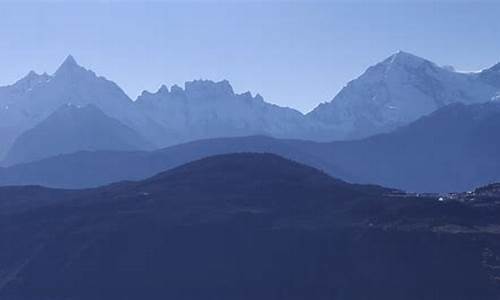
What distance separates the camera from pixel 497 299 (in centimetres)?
18925

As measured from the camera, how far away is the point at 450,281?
199 meters

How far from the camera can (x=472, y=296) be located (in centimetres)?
19250

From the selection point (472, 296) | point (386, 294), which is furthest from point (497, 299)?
point (386, 294)

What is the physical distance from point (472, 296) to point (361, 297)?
18708 mm

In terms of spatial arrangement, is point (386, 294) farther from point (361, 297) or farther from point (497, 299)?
point (497, 299)

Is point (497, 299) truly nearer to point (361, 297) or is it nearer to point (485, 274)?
point (485, 274)

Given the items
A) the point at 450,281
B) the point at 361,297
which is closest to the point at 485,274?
the point at 450,281

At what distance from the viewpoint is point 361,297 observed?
652ft

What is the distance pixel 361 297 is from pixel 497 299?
23080 mm

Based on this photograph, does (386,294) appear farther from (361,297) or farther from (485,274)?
(485,274)

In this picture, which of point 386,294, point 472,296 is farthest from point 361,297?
point 472,296

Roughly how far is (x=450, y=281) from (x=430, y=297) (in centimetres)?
723

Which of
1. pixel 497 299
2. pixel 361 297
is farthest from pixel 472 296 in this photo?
pixel 361 297

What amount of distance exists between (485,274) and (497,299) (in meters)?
10.5
